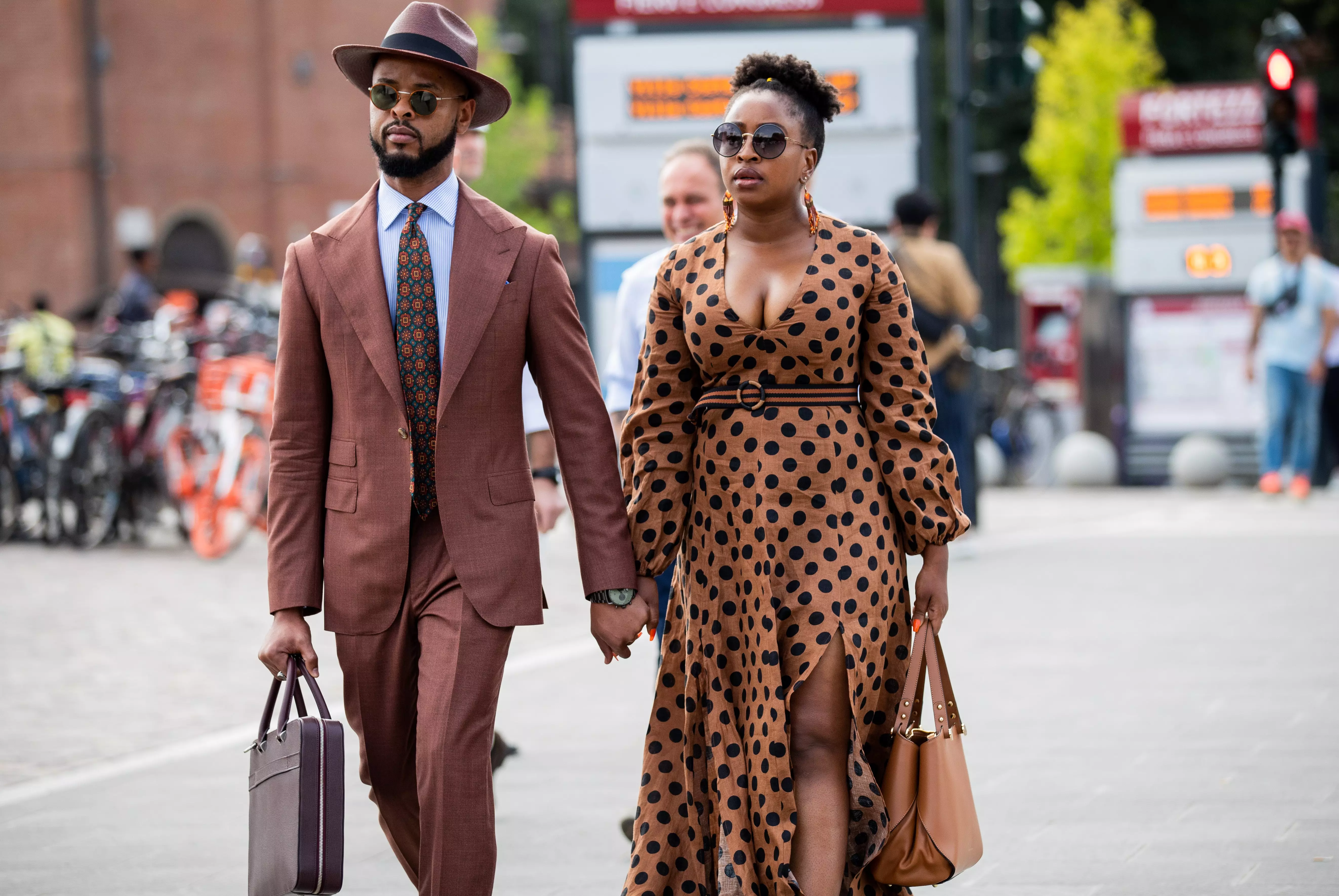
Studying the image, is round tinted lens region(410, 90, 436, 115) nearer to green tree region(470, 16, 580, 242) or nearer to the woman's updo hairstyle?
the woman's updo hairstyle

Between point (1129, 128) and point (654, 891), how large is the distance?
1652 cm

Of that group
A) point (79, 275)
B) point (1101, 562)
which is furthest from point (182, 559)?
point (79, 275)

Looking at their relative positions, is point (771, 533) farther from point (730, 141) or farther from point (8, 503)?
point (8, 503)

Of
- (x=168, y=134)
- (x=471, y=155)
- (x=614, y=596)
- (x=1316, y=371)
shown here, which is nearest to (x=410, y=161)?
(x=614, y=596)

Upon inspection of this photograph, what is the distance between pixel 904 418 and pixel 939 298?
6816 millimetres

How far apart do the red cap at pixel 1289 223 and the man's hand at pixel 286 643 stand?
1219cm

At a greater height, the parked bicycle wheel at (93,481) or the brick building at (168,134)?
the brick building at (168,134)

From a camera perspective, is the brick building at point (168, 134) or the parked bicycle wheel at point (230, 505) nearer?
the parked bicycle wheel at point (230, 505)

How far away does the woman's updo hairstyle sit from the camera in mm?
4035

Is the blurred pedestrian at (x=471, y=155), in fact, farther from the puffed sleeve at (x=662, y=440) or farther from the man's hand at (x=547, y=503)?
the puffed sleeve at (x=662, y=440)

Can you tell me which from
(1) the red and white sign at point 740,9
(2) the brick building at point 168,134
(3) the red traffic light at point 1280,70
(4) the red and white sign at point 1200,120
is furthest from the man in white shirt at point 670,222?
(2) the brick building at point 168,134

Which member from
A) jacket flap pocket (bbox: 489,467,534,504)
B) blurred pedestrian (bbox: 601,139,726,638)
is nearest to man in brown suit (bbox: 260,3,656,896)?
jacket flap pocket (bbox: 489,467,534,504)

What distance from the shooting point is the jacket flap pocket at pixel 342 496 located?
388 centimetres

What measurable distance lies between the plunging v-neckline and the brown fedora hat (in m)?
0.60
